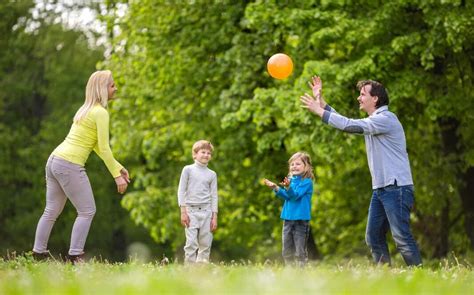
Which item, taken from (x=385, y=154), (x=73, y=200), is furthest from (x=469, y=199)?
(x=73, y=200)

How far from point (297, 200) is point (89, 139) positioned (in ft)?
8.58

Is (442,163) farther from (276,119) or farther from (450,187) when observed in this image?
(276,119)

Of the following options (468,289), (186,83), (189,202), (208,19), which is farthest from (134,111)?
(468,289)

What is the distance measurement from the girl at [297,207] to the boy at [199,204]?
2.80 feet

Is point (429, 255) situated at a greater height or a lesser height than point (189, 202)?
lesser

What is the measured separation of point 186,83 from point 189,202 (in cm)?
983

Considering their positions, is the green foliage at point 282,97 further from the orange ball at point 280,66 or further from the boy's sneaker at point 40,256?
the boy's sneaker at point 40,256

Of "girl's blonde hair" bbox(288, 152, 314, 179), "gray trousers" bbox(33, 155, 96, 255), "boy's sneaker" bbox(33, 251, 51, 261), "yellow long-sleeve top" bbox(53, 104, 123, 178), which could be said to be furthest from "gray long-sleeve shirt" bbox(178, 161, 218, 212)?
"boy's sneaker" bbox(33, 251, 51, 261)

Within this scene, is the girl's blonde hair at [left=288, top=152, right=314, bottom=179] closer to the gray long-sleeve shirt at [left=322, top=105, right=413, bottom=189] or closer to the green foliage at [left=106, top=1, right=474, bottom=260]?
the gray long-sleeve shirt at [left=322, top=105, right=413, bottom=189]

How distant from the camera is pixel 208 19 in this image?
18.3 metres

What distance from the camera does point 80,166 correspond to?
8242mm

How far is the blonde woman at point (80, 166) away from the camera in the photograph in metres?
8.15

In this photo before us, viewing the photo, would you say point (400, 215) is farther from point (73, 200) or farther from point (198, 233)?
point (73, 200)

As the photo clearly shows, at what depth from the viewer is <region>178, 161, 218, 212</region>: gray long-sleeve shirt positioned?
9.33 meters
